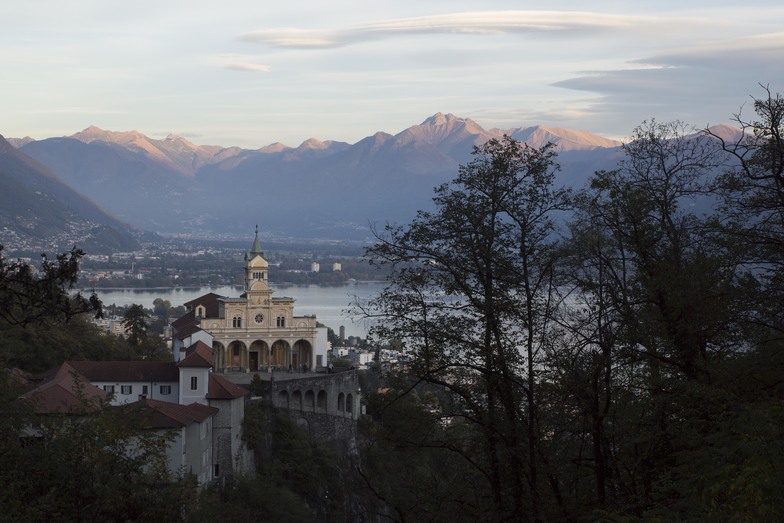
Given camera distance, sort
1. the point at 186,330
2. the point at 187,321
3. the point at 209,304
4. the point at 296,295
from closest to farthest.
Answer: the point at 186,330
the point at 187,321
the point at 209,304
the point at 296,295

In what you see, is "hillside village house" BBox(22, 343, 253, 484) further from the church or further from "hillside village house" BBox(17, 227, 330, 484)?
the church

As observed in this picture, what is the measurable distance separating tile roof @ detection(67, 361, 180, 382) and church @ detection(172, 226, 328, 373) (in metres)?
14.9

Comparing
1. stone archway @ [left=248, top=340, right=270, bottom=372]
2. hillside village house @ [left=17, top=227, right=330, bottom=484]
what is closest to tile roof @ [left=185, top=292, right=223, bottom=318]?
hillside village house @ [left=17, top=227, right=330, bottom=484]

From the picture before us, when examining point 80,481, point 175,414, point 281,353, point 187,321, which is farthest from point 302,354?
point 80,481

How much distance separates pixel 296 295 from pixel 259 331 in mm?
93628

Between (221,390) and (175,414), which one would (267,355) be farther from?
(175,414)

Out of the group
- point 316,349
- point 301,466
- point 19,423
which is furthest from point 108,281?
point 19,423

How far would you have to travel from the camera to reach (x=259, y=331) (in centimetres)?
5528

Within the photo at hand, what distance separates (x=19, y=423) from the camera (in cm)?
1845

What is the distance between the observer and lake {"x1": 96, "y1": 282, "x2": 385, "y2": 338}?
407ft

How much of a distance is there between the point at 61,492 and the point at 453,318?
5.37 metres

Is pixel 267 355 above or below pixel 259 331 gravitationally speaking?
below

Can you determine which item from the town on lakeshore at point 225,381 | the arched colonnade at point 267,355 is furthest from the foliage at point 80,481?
the arched colonnade at point 267,355

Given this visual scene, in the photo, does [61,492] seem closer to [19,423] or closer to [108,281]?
[19,423]
